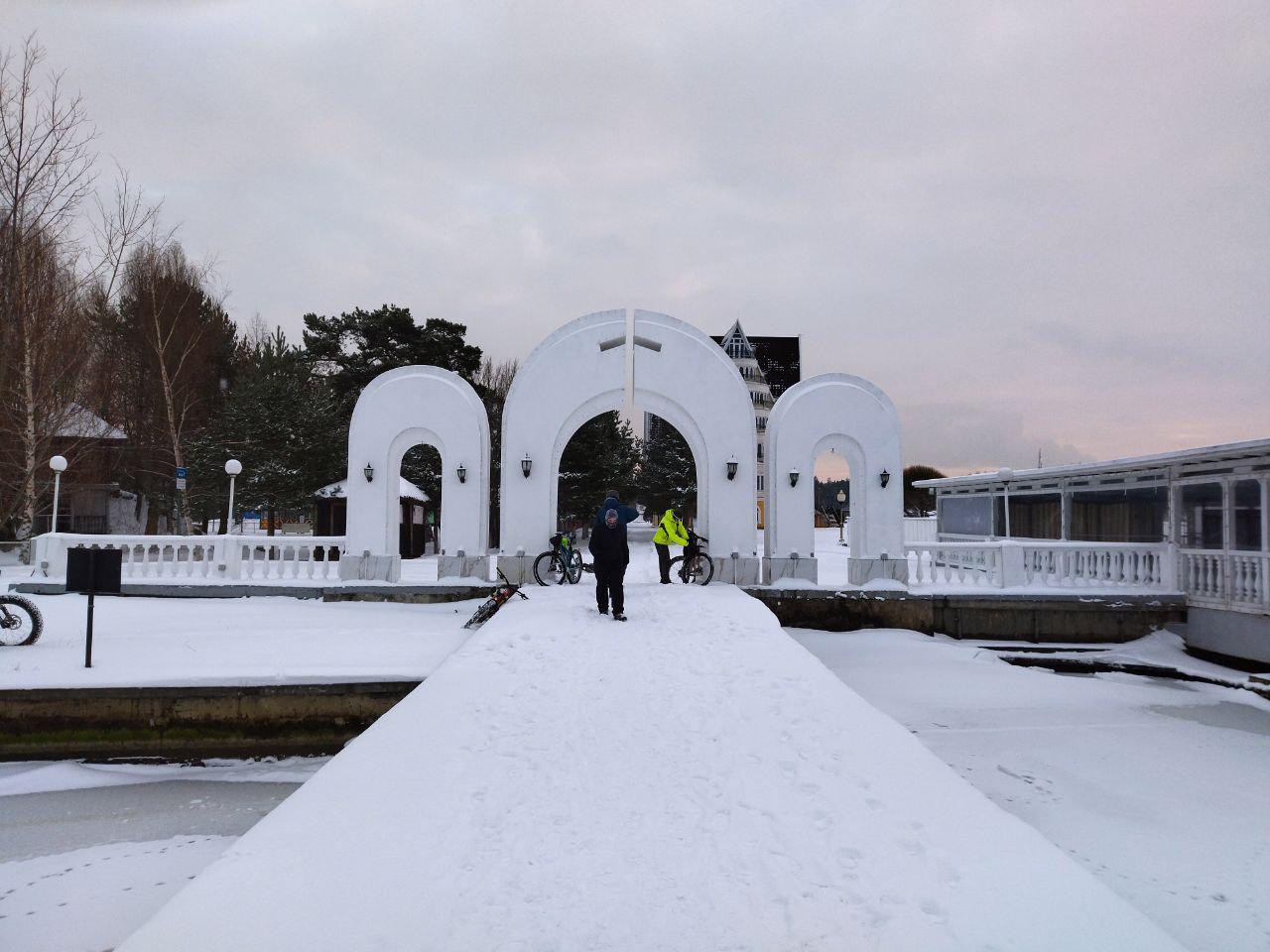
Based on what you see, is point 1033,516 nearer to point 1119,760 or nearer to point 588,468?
point 1119,760

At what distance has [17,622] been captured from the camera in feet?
27.7


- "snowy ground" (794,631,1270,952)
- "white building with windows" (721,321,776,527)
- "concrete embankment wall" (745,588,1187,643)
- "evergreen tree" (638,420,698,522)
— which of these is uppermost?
"white building with windows" (721,321,776,527)

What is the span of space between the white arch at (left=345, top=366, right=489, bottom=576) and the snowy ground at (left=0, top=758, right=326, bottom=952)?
559 cm

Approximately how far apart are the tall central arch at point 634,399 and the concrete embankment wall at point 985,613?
132 centimetres

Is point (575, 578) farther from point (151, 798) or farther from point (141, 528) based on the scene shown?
point (141, 528)

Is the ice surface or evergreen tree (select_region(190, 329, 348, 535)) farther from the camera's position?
evergreen tree (select_region(190, 329, 348, 535))

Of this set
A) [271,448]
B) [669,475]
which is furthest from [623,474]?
[271,448]

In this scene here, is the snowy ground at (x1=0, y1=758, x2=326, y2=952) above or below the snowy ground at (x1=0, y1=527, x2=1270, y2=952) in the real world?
below

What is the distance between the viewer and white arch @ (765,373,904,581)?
41.3 ft

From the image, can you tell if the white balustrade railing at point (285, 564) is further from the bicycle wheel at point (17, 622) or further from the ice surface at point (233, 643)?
the bicycle wheel at point (17, 622)

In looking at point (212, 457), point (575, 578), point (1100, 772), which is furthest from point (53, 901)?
point (212, 457)

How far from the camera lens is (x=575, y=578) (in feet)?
38.7

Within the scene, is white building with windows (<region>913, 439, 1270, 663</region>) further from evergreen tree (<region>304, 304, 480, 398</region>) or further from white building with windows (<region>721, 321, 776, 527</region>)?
white building with windows (<region>721, 321, 776, 527</region>)

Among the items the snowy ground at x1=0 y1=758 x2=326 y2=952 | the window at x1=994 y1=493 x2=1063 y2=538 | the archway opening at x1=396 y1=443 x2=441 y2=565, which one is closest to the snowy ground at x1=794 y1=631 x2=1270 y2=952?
the window at x1=994 y1=493 x2=1063 y2=538
